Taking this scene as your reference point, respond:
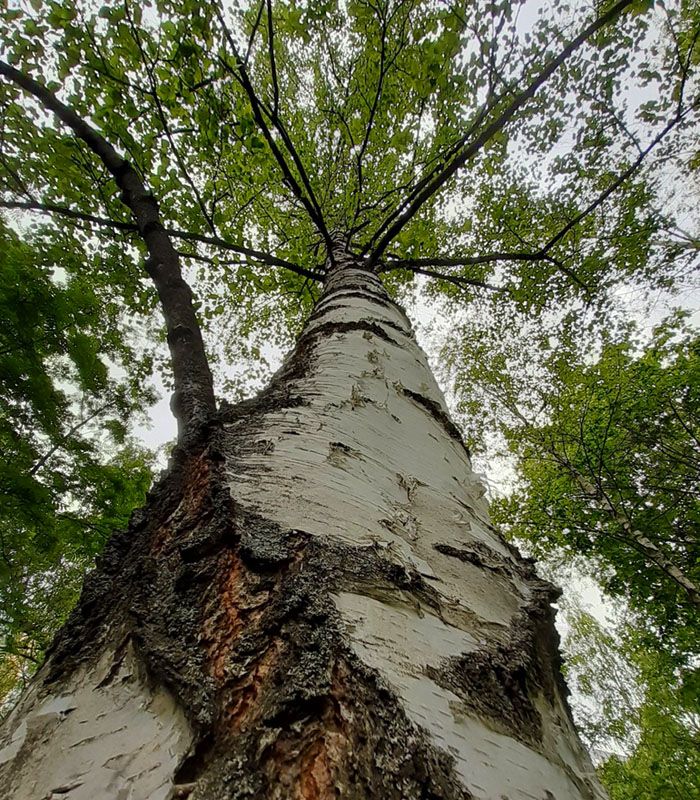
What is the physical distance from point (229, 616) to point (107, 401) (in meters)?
5.41

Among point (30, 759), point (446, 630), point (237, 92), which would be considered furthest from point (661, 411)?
point (30, 759)

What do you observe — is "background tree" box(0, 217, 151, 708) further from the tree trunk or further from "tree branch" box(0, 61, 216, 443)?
the tree trunk

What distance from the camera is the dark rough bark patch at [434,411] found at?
49.3 inches

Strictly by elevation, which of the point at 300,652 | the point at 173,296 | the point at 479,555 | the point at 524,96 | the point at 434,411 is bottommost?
the point at 300,652

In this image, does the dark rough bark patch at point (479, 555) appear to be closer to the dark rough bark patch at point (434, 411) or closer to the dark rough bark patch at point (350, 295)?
the dark rough bark patch at point (434, 411)

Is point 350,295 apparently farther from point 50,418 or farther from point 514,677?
point 50,418

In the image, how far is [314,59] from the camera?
5969 millimetres

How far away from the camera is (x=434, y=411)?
1.28m

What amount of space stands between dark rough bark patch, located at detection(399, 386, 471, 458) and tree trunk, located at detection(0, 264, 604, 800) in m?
0.37

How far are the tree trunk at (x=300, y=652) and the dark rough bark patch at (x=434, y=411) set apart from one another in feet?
1.21

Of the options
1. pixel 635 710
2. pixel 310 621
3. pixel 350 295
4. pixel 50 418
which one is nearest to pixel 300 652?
pixel 310 621

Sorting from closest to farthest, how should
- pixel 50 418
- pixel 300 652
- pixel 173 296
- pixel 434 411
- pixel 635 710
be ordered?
pixel 300 652, pixel 434 411, pixel 173 296, pixel 50 418, pixel 635 710

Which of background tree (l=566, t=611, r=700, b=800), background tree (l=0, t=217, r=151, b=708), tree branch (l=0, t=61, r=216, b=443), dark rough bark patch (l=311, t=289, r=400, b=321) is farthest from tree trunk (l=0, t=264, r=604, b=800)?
background tree (l=566, t=611, r=700, b=800)

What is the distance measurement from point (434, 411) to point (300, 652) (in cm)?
92
